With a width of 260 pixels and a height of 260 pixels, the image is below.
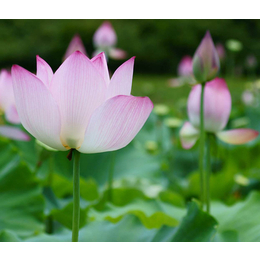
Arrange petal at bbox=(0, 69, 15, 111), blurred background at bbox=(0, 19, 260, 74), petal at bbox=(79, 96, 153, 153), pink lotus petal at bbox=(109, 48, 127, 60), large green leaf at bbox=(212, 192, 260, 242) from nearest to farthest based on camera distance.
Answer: petal at bbox=(79, 96, 153, 153), large green leaf at bbox=(212, 192, 260, 242), petal at bbox=(0, 69, 15, 111), pink lotus petal at bbox=(109, 48, 127, 60), blurred background at bbox=(0, 19, 260, 74)

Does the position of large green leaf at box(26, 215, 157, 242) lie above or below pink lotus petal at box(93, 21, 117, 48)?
below

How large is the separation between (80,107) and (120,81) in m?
0.04

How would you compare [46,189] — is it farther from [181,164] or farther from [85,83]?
[181,164]

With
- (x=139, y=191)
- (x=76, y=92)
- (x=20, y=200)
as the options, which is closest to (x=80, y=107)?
(x=76, y=92)

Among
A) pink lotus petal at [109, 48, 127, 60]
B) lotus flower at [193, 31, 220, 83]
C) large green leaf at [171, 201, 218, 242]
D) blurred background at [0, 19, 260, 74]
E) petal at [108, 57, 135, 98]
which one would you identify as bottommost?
large green leaf at [171, 201, 218, 242]

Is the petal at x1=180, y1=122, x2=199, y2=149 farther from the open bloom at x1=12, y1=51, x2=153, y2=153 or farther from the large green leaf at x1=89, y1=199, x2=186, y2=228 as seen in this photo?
the open bloom at x1=12, y1=51, x2=153, y2=153

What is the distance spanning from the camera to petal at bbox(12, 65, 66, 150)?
0.29 metres

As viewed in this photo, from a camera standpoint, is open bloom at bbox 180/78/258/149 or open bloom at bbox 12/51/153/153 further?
open bloom at bbox 180/78/258/149

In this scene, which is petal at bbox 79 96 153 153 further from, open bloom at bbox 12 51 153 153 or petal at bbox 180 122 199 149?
petal at bbox 180 122 199 149

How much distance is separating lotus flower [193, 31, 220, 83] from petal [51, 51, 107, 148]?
221mm

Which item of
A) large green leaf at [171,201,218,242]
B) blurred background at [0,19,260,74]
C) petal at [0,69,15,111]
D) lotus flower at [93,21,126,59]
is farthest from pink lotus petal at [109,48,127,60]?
blurred background at [0,19,260,74]

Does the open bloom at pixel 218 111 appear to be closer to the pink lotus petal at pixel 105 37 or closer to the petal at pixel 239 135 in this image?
the petal at pixel 239 135

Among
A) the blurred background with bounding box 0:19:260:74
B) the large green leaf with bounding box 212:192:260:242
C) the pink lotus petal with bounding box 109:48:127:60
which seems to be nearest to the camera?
the large green leaf with bounding box 212:192:260:242
